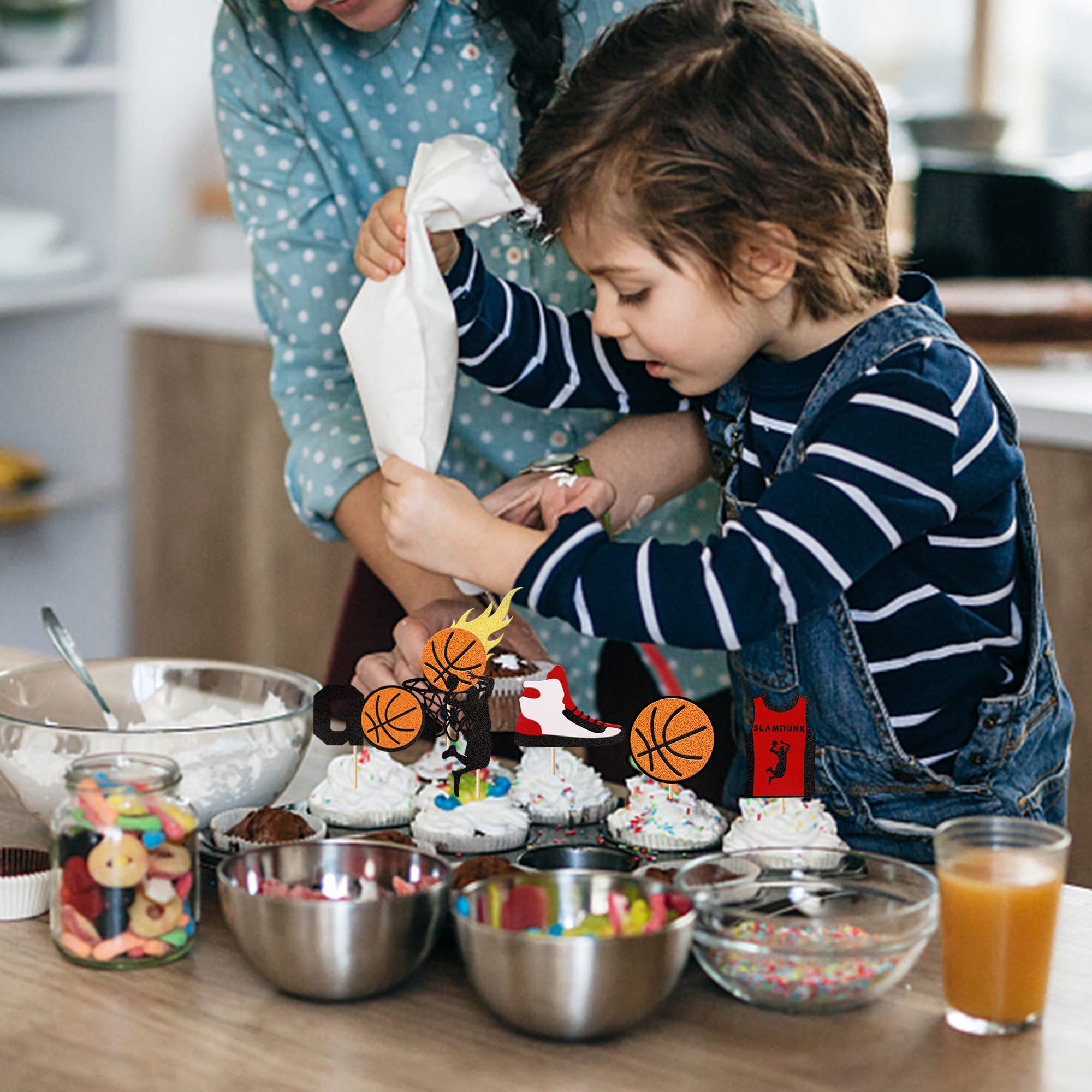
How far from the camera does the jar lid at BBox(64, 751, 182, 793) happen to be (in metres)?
0.98

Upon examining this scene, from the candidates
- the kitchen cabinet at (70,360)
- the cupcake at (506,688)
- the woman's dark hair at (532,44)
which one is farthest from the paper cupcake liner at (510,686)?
the kitchen cabinet at (70,360)

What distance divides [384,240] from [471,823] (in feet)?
1.59

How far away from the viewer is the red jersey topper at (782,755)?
111cm

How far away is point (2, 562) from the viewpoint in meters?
3.13

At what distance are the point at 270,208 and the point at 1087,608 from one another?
1250 millimetres

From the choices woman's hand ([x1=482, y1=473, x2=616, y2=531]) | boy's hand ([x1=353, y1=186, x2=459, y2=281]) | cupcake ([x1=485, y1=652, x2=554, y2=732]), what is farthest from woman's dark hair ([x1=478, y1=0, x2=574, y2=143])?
cupcake ([x1=485, y1=652, x2=554, y2=732])

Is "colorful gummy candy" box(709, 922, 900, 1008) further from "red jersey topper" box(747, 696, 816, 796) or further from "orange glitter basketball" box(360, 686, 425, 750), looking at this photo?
"orange glitter basketball" box(360, 686, 425, 750)

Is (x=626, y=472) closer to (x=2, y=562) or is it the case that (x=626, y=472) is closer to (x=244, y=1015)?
(x=244, y=1015)

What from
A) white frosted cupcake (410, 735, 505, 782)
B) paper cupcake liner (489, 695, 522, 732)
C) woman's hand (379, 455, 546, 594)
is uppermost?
woman's hand (379, 455, 546, 594)

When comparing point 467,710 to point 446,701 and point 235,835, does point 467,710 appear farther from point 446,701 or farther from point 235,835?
point 235,835

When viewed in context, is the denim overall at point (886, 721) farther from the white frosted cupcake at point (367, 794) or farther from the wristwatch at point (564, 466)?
the white frosted cupcake at point (367, 794)

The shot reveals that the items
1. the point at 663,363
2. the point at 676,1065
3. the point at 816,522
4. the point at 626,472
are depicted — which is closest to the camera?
the point at 676,1065

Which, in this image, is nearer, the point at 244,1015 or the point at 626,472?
the point at 244,1015

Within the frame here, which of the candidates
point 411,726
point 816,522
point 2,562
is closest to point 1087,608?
point 816,522
